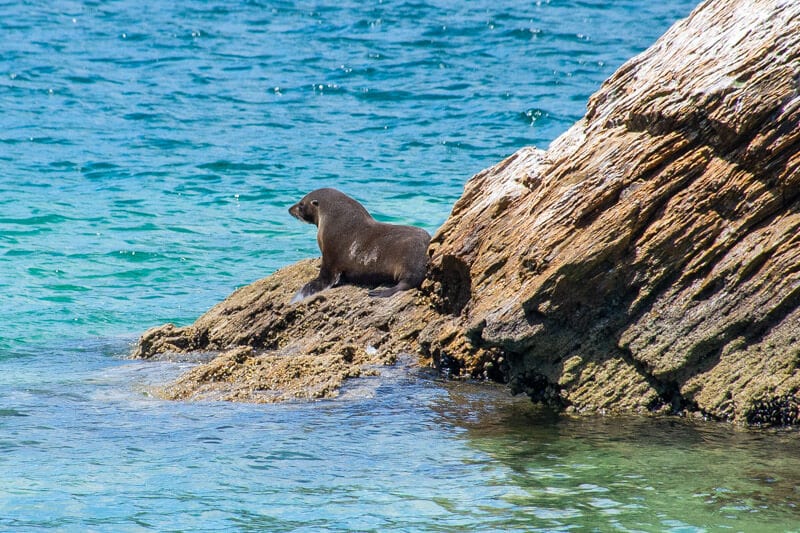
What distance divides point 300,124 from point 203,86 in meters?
3.51

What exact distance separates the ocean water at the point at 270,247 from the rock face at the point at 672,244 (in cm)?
32

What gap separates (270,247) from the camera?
14.7 meters

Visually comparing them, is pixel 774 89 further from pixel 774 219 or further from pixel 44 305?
pixel 44 305

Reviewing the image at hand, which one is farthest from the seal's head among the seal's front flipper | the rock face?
the rock face

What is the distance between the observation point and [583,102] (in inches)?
886

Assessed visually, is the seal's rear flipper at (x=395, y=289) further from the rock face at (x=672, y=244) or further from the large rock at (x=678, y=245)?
the large rock at (x=678, y=245)

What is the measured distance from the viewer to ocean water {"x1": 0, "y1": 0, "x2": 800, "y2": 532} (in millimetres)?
4977

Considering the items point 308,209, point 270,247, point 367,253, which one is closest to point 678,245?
point 367,253

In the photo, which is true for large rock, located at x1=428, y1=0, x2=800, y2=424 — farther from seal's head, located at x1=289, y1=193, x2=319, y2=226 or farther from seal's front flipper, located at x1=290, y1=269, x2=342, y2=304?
seal's head, located at x1=289, y1=193, x2=319, y2=226

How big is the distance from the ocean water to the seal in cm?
121

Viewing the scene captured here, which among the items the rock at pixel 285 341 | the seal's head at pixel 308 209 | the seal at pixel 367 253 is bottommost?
the rock at pixel 285 341

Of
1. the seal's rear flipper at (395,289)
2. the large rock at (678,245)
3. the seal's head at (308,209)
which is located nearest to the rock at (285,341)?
the seal's rear flipper at (395,289)

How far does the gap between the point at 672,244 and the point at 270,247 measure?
9.22 m

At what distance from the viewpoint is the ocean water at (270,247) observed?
4.98 metres
